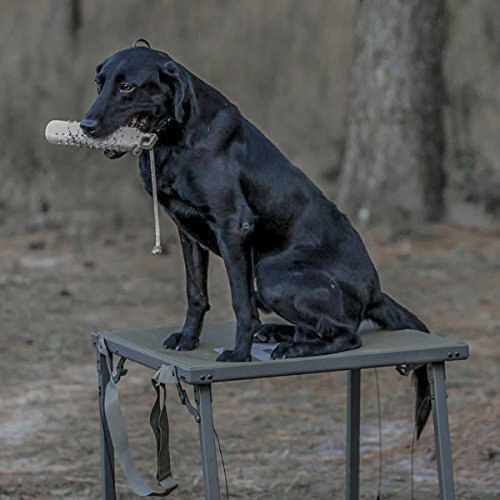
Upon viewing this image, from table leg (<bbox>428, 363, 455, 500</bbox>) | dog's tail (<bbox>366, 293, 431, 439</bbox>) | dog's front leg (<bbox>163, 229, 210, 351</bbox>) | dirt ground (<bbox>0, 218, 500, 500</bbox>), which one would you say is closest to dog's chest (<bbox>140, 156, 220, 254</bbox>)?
dog's front leg (<bbox>163, 229, 210, 351</bbox>)

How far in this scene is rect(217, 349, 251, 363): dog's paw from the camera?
11.2 feet

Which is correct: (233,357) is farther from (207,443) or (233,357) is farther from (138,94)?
(138,94)

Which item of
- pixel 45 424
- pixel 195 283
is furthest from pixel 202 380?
pixel 45 424

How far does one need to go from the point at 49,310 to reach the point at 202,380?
15.8 ft

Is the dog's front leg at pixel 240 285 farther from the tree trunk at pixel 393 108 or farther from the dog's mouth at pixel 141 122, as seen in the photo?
the tree trunk at pixel 393 108

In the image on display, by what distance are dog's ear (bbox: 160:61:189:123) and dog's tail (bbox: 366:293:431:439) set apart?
0.95 metres

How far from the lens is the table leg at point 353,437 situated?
4230mm

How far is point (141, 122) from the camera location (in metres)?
3.40

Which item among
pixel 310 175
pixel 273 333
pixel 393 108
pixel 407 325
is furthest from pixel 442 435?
pixel 310 175

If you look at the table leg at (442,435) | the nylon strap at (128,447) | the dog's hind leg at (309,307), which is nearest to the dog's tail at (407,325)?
the table leg at (442,435)

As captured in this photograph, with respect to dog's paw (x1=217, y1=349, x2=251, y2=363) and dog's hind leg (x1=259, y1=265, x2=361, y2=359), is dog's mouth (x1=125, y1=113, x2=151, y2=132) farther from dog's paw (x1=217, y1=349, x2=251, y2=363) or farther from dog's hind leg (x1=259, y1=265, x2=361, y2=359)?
dog's paw (x1=217, y1=349, x2=251, y2=363)

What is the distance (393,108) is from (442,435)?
663cm

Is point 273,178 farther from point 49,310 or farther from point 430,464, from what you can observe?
point 49,310

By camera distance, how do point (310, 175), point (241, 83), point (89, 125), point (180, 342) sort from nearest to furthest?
point (89, 125), point (180, 342), point (310, 175), point (241, 83)
